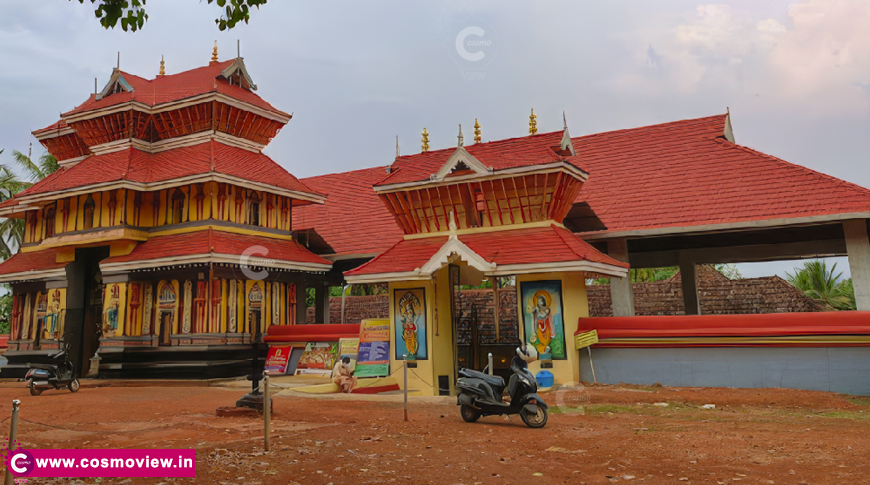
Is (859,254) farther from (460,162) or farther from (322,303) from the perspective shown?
(322,303)

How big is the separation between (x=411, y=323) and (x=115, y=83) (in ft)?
48.5

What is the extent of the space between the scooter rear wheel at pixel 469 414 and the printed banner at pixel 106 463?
13.2 feet

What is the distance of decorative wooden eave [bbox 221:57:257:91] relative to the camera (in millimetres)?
21625

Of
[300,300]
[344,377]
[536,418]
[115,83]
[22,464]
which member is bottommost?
[536,418]

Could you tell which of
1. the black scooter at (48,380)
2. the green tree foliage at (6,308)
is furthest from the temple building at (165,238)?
the green tree foliage at (6,308)

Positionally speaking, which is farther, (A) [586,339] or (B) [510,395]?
(A) [586,339]

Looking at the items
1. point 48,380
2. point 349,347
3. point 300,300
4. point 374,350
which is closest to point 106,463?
point 374,350

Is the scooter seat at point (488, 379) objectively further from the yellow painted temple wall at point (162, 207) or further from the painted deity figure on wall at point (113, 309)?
the painted deity figure on wall at point (113, 309)

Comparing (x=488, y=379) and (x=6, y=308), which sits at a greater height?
(x=6, y=308)

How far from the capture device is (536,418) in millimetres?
9023

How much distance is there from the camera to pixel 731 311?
78.5ft

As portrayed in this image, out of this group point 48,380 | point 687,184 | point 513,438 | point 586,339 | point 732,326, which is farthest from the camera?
point 687,184

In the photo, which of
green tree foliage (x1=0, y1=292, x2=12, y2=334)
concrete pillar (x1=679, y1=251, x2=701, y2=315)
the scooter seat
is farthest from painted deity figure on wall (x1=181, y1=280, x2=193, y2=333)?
green tree foliage (x1=0, y1=292, x2=12, y2=334)

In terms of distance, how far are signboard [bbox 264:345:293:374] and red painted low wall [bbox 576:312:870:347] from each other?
909 centimetres
